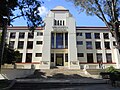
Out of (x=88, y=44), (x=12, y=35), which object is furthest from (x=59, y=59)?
(x=12, y=35)

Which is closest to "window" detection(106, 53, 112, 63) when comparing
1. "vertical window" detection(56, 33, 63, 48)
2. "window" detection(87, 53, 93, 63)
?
"window" detection(87, 53, 93, 63)

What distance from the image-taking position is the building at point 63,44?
102 ft

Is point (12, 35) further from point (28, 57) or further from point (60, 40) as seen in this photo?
point (60, 40)

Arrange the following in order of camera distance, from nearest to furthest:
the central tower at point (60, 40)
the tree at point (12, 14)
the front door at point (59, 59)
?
the tree at point (12, 14) → the central tower at point (60, 40) → the front door at point (59, 59)

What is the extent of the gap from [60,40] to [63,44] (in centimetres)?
113

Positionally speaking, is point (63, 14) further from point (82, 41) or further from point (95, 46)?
point (95, 46)

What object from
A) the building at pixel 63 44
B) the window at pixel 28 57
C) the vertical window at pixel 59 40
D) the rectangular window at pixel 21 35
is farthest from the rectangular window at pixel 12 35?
the vertical window at pixel 59 40

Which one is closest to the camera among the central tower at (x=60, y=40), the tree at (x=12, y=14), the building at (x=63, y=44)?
the tree at (x=12, y=14)

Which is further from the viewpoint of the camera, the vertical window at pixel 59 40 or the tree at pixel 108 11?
the vertical window at pixel 59 40

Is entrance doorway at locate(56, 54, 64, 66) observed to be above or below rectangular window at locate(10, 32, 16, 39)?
below

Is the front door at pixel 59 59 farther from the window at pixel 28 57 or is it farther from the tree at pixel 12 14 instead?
the tree at pixel 12 14

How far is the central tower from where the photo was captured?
30.3 metres

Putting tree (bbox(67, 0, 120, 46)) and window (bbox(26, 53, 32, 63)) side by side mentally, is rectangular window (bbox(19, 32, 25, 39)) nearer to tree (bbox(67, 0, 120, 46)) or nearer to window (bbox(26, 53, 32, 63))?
window (bbox(26, 53, 32, 63))

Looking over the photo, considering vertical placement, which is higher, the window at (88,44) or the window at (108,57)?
the window at (88,44)
